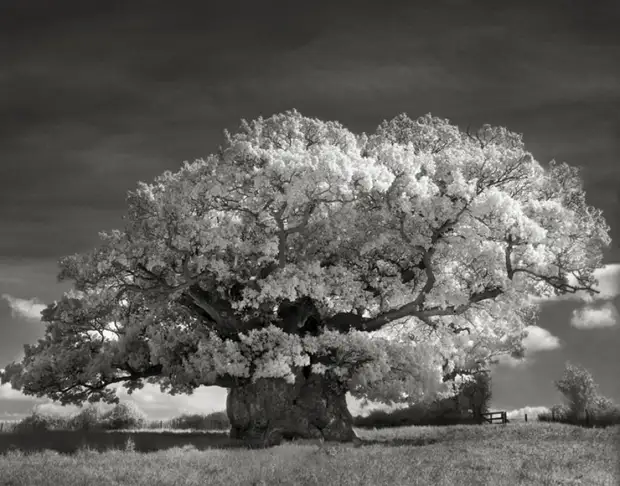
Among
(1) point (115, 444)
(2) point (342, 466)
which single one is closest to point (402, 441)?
(2) point (342, 466)

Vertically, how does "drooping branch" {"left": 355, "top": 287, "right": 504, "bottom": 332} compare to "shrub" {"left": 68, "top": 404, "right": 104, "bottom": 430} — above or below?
above

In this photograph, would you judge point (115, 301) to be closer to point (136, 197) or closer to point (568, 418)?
point (136, 197)

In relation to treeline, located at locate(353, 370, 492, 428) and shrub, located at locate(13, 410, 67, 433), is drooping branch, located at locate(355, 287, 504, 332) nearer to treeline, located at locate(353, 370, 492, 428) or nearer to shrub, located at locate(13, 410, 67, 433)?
treeline, located at locate(353, 370, 492, 428)

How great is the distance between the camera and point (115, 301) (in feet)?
109

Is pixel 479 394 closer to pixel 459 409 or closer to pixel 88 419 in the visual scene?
pixel 459 409

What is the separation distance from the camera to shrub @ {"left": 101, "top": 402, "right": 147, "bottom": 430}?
52.7 m

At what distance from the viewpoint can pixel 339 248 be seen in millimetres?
31406

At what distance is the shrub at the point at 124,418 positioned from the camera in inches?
2074

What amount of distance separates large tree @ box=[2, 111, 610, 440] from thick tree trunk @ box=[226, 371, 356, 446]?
0.07 m

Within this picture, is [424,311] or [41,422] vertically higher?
[424,311]

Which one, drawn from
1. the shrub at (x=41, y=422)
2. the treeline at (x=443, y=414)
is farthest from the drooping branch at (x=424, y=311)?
the shrub at (x=41, y=422)

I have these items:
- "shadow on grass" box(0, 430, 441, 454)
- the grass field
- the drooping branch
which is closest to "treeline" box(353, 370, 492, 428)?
the drooping branch

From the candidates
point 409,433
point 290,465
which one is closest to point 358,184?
point 290,465

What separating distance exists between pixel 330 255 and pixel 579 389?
29620mm
